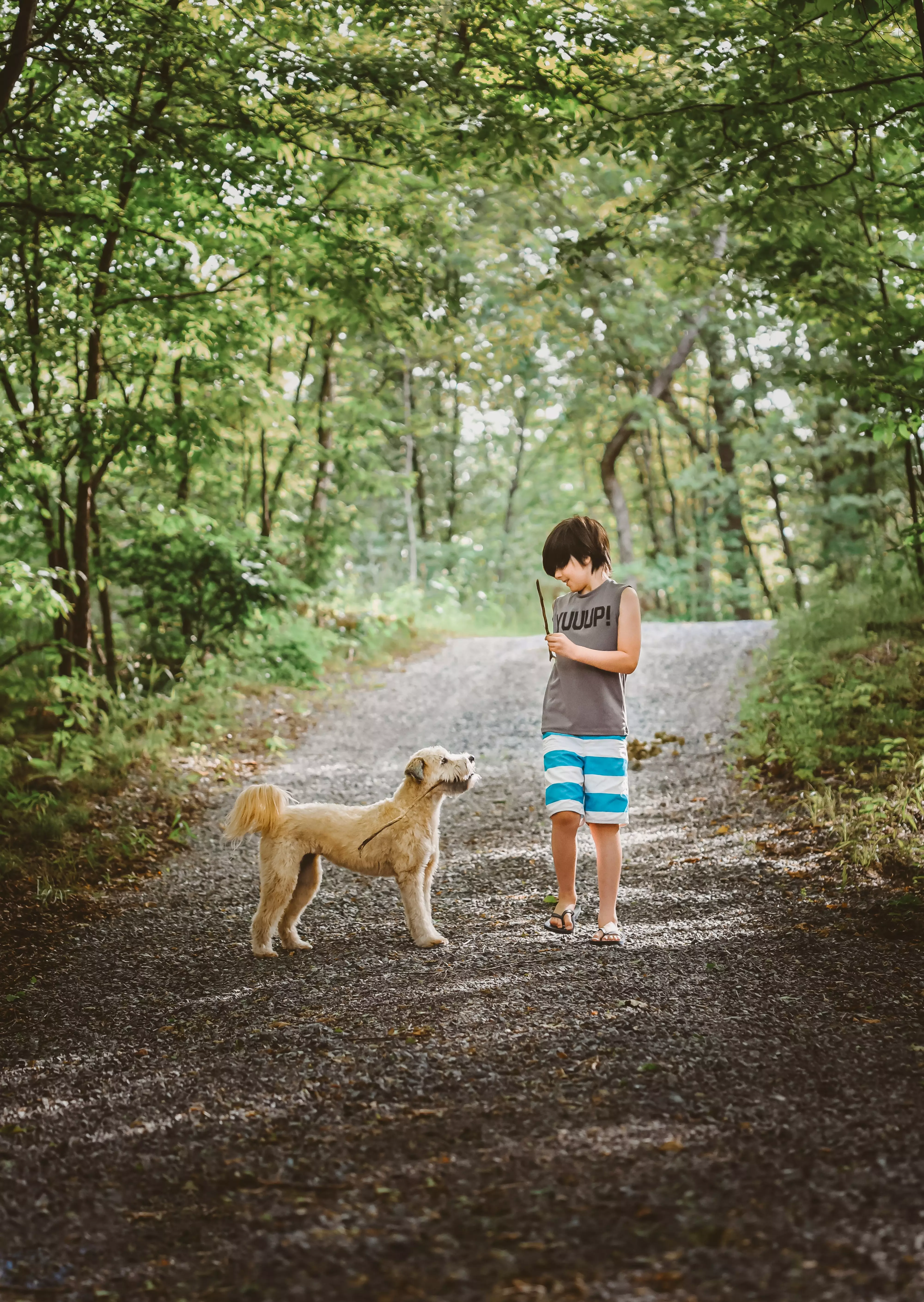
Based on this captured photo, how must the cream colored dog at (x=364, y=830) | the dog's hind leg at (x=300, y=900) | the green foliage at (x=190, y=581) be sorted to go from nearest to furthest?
the cream colored dog at (x=364, y=830)
the dog's hind leg at (x=300, y=900)
the green foliage at (x=190, y=581)

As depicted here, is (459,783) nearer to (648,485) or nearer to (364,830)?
(364,830)

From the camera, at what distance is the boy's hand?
4391 millimetres

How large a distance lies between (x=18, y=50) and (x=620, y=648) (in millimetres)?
4622

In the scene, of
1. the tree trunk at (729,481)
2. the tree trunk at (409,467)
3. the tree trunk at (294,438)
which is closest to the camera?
the tree trunk at (294,438)

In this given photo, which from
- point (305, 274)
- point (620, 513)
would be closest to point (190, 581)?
point (305, 274)

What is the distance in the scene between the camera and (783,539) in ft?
62.4

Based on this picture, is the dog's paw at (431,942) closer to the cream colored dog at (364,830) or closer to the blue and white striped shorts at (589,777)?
the cream colored dog at (364,830)

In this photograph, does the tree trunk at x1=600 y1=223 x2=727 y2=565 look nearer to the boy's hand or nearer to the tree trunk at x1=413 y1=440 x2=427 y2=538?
the tree trunk at x1=413 y1=440 x2=427 y2=538

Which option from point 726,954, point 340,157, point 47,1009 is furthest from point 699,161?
point 47,1009

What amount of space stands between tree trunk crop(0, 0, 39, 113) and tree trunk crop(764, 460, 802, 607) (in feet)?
51.6

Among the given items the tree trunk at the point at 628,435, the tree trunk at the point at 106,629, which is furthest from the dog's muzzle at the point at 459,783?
the tree trunk at the point at 628,435

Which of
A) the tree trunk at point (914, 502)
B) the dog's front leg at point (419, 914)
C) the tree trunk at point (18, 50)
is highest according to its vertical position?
the tree trunk at point (18, 50)

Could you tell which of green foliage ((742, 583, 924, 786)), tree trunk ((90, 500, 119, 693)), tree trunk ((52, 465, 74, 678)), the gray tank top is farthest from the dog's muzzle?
tree trunk ((90, 500, 119, 693))

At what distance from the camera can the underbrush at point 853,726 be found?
18.4ft
